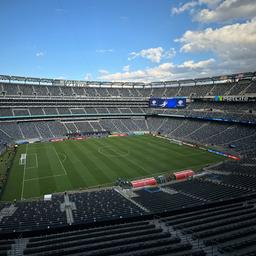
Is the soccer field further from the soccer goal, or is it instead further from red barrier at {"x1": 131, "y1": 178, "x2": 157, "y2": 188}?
red barrier at {"x1": 131, "y1": 178, "x2": 157, "y2": 188}

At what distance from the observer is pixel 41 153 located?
6588 cm

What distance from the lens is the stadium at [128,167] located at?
2164 centimetres

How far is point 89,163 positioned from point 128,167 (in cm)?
917

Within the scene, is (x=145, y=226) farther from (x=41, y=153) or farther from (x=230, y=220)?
(x=41, y=153)

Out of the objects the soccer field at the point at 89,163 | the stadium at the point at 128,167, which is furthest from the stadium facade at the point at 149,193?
the soccer field at the point at 89,163

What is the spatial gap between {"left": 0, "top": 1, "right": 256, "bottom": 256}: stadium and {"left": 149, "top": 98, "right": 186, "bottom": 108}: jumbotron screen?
0.44 metres

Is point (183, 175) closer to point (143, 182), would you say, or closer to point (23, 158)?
point (143, 182)

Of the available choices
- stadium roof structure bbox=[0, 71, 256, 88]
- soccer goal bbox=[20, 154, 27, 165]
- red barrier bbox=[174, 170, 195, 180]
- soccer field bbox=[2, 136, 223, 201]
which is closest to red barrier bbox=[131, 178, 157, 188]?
soccer field bbox=[2, 136, 223, 201]

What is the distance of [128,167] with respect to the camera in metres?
53.4

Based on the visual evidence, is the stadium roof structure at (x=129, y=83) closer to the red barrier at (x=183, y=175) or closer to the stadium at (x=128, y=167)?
the stadium at (x=128, y=167)

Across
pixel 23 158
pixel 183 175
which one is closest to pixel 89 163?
pixel 23 158

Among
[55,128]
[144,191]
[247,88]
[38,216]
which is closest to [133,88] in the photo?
[55,128]

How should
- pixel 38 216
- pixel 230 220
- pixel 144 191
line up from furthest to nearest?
1. pixel 144 191
2. pixel 38 216
3. pixel 230 220

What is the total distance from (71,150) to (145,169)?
85.4ft
